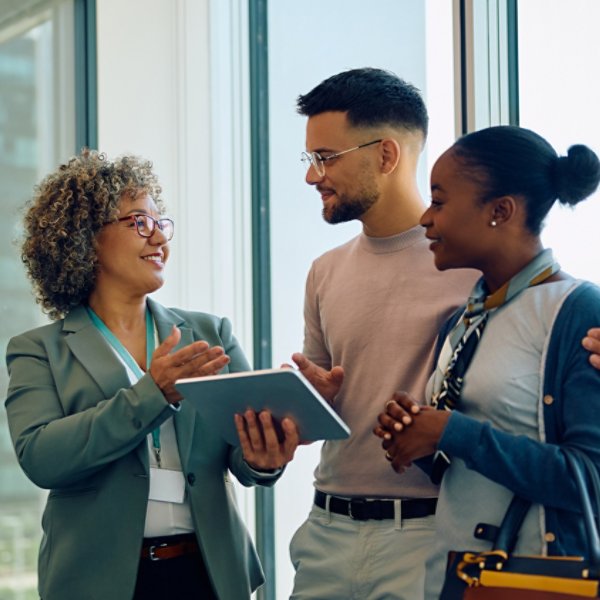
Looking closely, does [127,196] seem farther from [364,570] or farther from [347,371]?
[364,570]

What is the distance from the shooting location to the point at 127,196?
2.73 metres

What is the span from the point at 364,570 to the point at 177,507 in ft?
1.55

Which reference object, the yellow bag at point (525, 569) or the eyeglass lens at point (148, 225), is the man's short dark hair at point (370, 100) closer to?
A: the eyeglass lens at point (148, 225)

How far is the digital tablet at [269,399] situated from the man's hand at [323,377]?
6.4 inches

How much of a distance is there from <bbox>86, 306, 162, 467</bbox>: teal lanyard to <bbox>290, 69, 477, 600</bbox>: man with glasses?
1.26 feet

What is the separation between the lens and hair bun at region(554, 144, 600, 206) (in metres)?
2.03

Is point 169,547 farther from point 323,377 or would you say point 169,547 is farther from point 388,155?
point 388,155

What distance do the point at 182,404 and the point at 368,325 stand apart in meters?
0.48

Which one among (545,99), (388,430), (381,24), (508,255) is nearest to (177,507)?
(388,430)

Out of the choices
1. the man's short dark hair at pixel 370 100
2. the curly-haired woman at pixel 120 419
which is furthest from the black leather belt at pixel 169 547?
the man's short dark hair at pixel 370 100

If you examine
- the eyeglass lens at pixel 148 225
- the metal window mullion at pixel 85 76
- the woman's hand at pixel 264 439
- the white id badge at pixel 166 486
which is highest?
the metal window mullion at pixel 85 76

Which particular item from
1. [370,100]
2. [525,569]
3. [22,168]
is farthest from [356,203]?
[22,168]

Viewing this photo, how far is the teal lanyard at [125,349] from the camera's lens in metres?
2.54

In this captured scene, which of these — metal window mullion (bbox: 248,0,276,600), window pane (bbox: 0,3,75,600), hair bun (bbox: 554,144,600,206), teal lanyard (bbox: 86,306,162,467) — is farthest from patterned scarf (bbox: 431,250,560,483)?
window pane (bbox: 0,3,75,600)
